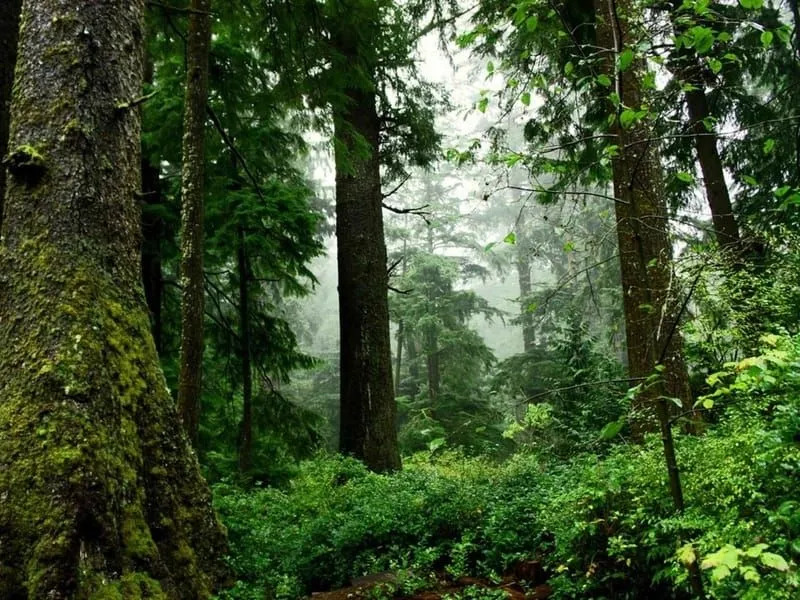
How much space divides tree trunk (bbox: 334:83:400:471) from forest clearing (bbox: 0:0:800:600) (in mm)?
44

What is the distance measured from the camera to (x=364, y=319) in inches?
332

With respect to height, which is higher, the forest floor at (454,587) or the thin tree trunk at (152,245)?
the thin tree trunk at (152,245)

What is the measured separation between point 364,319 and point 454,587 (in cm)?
520

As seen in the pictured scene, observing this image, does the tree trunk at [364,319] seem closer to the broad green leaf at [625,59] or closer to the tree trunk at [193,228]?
the tree trunk at [193,228]

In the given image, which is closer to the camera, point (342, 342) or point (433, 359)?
point (342, 342)

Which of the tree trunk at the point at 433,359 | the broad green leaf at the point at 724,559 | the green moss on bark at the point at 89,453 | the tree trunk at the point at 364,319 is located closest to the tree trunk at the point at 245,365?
the tree trunk at the point at 364,319

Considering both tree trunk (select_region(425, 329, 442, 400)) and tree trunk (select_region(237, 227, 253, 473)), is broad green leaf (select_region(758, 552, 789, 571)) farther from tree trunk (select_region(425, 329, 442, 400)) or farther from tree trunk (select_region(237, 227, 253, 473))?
tree trunk (select_region(425, 329, 442, 400))

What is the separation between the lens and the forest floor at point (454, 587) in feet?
10.7

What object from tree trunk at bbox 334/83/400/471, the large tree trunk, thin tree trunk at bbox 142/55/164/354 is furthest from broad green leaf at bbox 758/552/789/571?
thin tree trunk at bbox 142/55/164/354

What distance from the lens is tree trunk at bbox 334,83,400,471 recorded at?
809cm

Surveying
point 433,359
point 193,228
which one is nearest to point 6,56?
point 193,228

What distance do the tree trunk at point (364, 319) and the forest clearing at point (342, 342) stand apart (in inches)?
1.7

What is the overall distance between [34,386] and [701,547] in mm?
3219

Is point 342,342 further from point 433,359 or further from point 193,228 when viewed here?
point 433,359
